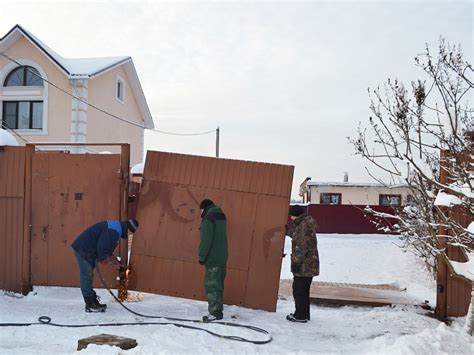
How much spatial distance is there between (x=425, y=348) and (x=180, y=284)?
3.61m

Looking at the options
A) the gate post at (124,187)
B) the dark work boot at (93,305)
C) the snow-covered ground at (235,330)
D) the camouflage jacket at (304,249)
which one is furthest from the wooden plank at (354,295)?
the dark work boot at (93,305)

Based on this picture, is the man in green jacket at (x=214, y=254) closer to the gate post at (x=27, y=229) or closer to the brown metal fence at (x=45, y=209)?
the brown metal fence at (x=45, y=209)

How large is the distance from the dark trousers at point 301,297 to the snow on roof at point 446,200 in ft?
6.69

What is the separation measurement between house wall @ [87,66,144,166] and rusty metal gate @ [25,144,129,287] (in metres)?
13.3

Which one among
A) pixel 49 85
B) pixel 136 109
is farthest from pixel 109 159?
pixel 136 109

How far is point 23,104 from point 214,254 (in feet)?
55.7

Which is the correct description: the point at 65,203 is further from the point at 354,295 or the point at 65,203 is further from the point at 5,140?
the point at 354,295

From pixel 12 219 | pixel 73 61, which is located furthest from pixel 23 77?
pixel 12 219

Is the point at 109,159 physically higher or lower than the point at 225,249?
higher

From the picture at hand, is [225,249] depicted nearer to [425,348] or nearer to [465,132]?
[425,348]

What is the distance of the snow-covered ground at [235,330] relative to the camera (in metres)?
5.15

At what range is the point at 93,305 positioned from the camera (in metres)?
6.60

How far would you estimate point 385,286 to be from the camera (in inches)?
401

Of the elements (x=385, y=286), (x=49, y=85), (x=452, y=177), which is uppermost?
(x=49, y=85)
